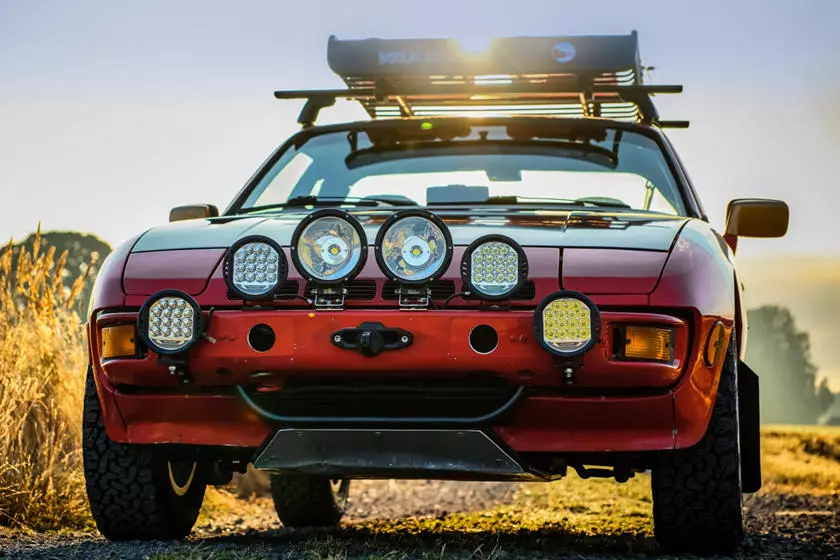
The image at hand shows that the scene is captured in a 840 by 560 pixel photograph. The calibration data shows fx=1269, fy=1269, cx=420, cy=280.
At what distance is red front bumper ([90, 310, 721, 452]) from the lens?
3.80 m

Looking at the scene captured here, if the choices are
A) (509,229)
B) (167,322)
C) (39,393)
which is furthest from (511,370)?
→ (39,393)

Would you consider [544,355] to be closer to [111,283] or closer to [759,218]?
[111,283]

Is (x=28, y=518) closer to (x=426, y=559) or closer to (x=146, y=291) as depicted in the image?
(x=146, y=291)

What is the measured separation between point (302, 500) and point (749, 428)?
8.84 ft

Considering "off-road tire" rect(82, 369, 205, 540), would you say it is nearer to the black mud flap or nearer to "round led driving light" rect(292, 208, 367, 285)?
"round led driving light" rect(292, 208, 367, 285)

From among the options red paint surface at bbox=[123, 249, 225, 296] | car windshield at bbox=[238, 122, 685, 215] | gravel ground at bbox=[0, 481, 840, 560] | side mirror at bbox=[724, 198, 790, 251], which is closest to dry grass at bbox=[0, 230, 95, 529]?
gravel ground at bbox=[0, 481, 840, 560]

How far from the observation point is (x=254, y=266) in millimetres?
3945

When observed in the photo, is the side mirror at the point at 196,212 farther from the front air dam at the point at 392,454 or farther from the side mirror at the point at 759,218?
the side mirror at the point at 759,218

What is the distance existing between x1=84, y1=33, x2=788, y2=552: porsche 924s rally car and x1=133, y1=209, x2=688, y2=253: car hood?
0.04 feet

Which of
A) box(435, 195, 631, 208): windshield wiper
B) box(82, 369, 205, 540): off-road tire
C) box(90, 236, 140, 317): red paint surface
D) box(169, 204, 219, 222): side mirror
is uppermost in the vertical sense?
box(435, 195, 631, 208): windshield wiper

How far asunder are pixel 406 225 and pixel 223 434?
0.90 meters

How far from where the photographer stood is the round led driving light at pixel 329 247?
12.8 ft

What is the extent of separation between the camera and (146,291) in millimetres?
4109

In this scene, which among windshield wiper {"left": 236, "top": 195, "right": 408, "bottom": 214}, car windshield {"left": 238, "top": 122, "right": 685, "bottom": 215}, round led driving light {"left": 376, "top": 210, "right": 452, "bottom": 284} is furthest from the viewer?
car windshield {"left": 238, "top": 122, "right": 685, "bottom": 215}
